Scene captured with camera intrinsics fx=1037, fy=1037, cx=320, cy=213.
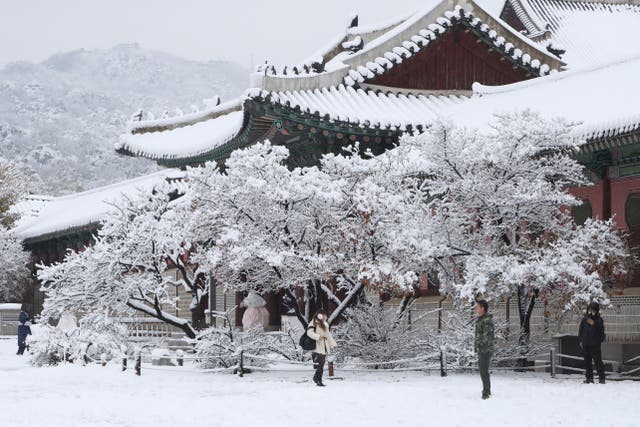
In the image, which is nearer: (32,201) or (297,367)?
(297,367)

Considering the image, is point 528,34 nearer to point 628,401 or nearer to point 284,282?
point 284,282

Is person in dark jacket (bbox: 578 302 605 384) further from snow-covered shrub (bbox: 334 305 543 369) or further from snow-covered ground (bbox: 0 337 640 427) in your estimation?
snow-covered shrub (bbox: 334 305 543 369)

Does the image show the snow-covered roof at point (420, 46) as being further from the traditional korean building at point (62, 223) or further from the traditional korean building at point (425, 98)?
the traditional korean building at point (62, 223)

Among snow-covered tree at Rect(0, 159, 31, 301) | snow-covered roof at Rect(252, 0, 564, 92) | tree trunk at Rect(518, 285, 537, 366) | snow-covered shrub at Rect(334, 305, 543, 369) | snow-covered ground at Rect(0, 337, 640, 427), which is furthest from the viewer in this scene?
snow-covered tree at Rect(0, 159, 31, 301)

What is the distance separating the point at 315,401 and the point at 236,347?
5.49m

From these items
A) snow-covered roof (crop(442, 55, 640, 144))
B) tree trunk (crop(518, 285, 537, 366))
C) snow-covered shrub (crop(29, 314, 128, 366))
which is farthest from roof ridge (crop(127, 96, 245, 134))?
tree trunk (crop(518, 285, 537, 366))

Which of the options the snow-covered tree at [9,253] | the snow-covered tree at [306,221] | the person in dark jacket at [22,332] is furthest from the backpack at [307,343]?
the snow-covered tree at [9,253]

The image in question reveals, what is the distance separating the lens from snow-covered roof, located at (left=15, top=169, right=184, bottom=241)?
46.8 meters

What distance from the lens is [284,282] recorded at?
806 inches

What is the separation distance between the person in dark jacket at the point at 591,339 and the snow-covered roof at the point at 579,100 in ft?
11.6

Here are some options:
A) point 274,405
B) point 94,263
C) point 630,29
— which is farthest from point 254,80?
point 630,29

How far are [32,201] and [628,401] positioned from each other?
52.5 m

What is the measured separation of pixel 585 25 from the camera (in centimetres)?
4656

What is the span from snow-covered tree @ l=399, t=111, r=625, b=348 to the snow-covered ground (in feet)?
5.89
